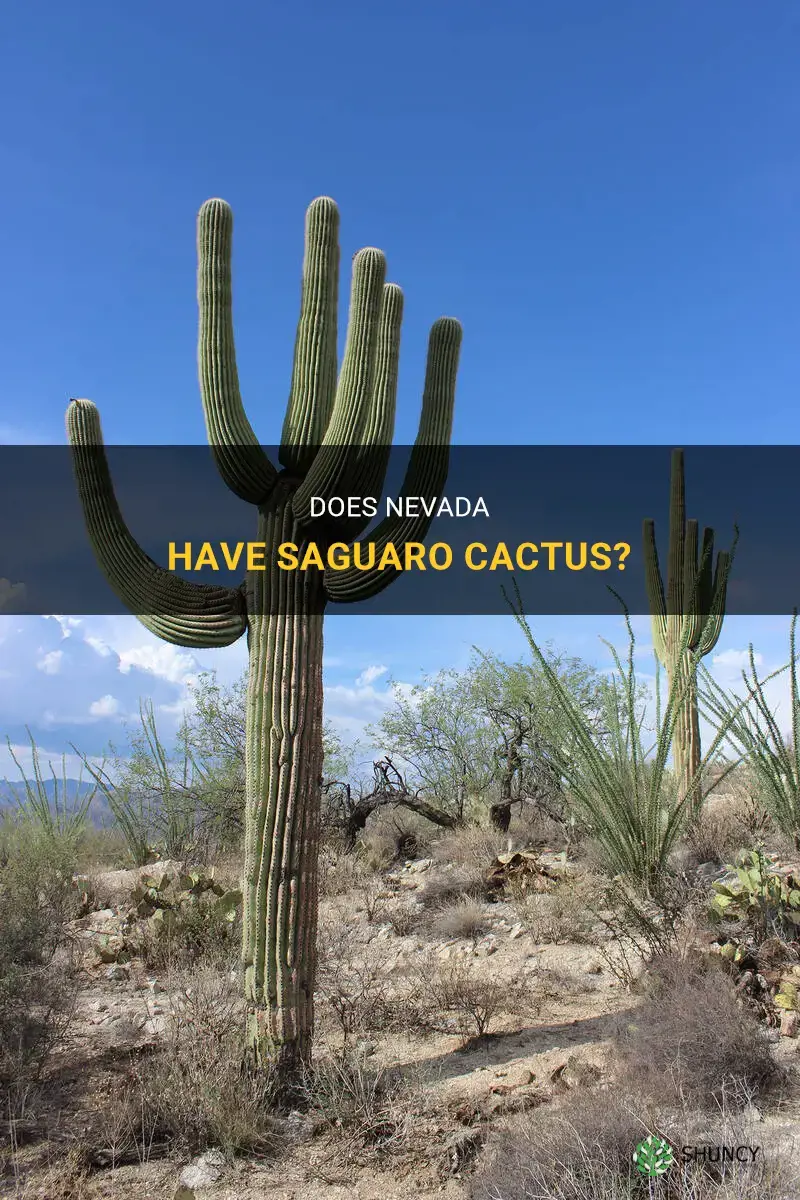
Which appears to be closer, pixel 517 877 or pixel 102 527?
pixel 102 527

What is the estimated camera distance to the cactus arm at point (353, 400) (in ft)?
18.9

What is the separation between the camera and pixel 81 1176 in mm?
4402

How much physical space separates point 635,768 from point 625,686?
30.2 inches

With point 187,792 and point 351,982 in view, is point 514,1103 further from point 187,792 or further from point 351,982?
point 187,792

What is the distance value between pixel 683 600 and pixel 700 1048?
23.8ft

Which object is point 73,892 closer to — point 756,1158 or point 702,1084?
point 702,1084

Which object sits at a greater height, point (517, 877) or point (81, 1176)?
point (517, 877)

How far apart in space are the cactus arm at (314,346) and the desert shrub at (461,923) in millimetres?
4748

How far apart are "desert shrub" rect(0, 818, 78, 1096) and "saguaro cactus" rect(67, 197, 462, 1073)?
1.65m

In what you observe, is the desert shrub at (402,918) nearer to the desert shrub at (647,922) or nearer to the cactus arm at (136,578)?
the desert shrub at (647,922)

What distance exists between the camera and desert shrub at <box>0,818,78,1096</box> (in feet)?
18.9

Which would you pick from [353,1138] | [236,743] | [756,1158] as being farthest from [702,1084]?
[236,743]

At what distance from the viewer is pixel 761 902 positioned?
6.17 meters

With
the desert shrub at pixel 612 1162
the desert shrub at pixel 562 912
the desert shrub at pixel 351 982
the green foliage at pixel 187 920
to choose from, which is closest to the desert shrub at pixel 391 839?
the desert shrub at pixel 351 982
